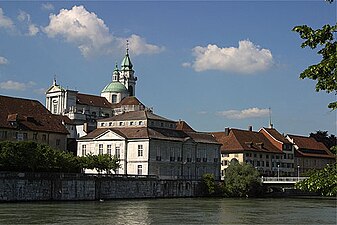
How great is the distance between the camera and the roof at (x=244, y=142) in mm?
97562

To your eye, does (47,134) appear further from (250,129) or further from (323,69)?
(323,69)

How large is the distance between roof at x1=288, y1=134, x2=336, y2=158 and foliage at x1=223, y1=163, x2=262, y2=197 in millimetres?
33433

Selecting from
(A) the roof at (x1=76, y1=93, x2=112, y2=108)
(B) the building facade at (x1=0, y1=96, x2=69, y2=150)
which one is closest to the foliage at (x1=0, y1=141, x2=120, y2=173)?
(B) the building facade at (x1=0, y1=96, x2=69, y2=150)

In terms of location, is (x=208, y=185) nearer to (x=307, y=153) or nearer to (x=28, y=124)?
(x=28, y=124)

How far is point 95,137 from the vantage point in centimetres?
8125

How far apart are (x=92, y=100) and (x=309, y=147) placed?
40713 millimetres

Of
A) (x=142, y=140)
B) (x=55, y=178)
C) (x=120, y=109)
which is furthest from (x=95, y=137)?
(x=120, y=109)

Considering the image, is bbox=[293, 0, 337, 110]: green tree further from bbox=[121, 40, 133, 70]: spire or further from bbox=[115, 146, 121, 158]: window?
bbox=[121, 40, 133, 70]: spire

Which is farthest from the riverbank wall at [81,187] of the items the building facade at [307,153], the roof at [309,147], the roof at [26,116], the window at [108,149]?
the roof at [309,147]

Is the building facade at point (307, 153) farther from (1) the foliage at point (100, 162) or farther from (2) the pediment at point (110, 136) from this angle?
(1) the foliage at point (100, 162)

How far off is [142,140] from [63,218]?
39.2 meters

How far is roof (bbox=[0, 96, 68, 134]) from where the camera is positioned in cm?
7038

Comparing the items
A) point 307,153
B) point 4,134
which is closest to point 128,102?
point 307,153

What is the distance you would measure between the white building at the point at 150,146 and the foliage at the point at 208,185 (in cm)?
404
